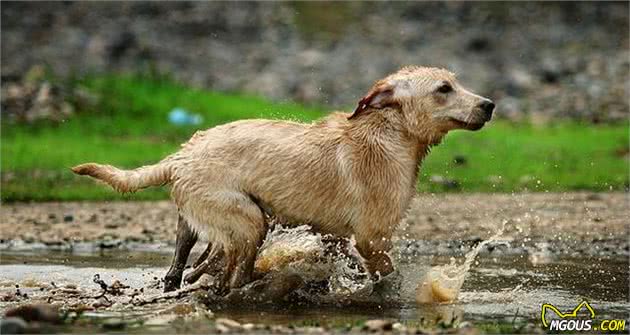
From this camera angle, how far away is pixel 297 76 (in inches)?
1035

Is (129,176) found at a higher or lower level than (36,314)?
higher

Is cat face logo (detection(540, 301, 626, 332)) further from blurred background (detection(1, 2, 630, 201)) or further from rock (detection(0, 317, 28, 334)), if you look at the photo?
blurred background (detection(1, 2, 630, 201))

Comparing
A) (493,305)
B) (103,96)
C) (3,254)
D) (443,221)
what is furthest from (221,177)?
(103,96)

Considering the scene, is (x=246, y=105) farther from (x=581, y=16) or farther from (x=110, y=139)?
(x=581, y=16)

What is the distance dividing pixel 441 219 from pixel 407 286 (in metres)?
5.24

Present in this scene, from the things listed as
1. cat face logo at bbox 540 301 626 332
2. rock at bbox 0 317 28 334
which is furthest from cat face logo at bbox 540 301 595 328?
rock at bbox 0 317 28 334

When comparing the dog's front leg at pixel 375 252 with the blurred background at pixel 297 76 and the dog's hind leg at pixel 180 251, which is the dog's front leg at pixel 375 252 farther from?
the blurred background at pixel 297 76

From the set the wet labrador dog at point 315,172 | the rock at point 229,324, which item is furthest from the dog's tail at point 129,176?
the rock at point 229,324

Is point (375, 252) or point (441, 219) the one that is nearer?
point (375, 252)

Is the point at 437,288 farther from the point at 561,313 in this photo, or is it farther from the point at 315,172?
the point at 315,172

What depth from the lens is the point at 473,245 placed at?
13281mm

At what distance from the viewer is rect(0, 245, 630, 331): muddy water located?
9023mm

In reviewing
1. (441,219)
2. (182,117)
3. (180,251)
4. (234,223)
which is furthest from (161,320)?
(182,117)

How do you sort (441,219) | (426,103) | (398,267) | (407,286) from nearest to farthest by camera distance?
(426,103), (407,286), (398,267), (441,219)
